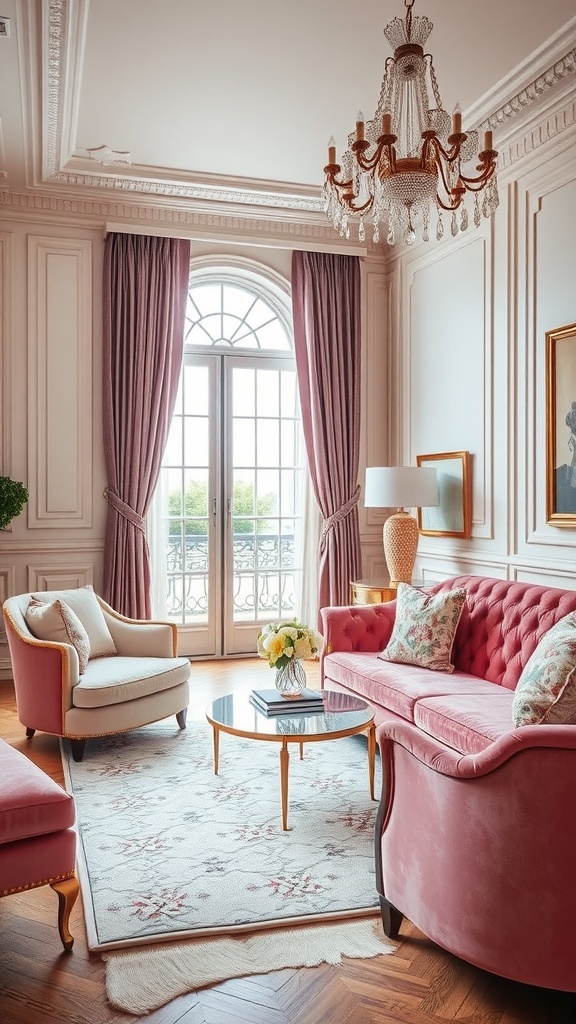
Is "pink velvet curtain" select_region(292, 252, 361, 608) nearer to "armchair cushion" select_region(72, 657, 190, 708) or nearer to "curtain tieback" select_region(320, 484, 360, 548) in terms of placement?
"curtain tieback" select_region(320, 484, 360, 548)

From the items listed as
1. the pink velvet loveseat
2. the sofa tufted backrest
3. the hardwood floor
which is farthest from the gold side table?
the pink velvet loveseat

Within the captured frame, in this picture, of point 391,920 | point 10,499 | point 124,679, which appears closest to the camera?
Result: point 391,920

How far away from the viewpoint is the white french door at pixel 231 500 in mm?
6266

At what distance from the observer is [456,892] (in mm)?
2014

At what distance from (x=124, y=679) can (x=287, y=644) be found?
1.01 m

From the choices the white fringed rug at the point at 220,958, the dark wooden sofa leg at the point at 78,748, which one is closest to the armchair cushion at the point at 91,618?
the dark wooden sofa leg at the point at 78,748

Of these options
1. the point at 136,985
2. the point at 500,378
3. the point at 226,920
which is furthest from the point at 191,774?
the point at 500,378

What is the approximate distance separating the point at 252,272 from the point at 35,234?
1.64 m

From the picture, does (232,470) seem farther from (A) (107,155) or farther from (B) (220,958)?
(B) (220,958)

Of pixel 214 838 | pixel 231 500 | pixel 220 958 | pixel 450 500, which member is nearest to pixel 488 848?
pixel 220 958

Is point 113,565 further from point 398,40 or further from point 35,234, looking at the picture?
point 398,40

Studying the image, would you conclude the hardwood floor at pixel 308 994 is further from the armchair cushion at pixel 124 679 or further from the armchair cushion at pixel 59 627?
the armchair cushion at pixel 59 627

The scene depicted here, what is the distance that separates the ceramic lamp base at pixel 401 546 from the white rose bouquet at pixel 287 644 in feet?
6.34

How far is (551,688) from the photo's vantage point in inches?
98.7
